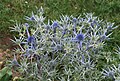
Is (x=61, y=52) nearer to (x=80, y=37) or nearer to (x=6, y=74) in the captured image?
(x=80, y=37)

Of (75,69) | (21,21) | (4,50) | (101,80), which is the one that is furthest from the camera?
(21,21)

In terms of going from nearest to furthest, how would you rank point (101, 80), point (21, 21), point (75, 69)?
point (75, 69), point (101, 80), point (21, 21)

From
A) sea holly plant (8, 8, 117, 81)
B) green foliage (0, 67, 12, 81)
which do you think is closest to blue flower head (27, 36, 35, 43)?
sea holly plant (8, 8, 117, 81)

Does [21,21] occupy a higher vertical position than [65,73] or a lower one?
higher

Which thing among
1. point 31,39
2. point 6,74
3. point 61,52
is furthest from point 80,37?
point 6,74

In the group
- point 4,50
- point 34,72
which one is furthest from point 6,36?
point 34,72

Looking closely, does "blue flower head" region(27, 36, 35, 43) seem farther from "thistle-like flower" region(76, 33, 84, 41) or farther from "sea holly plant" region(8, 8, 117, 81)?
"thistle-like flower" region(76, 33, 84, 41)

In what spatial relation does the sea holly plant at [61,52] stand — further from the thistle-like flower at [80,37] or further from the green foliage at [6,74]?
the green foliage at [6,74]

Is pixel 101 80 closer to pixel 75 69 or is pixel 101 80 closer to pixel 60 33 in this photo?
pixel 75 69

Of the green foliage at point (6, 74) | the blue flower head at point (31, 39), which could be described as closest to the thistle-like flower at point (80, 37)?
the blue flower head at point (31, 39)
